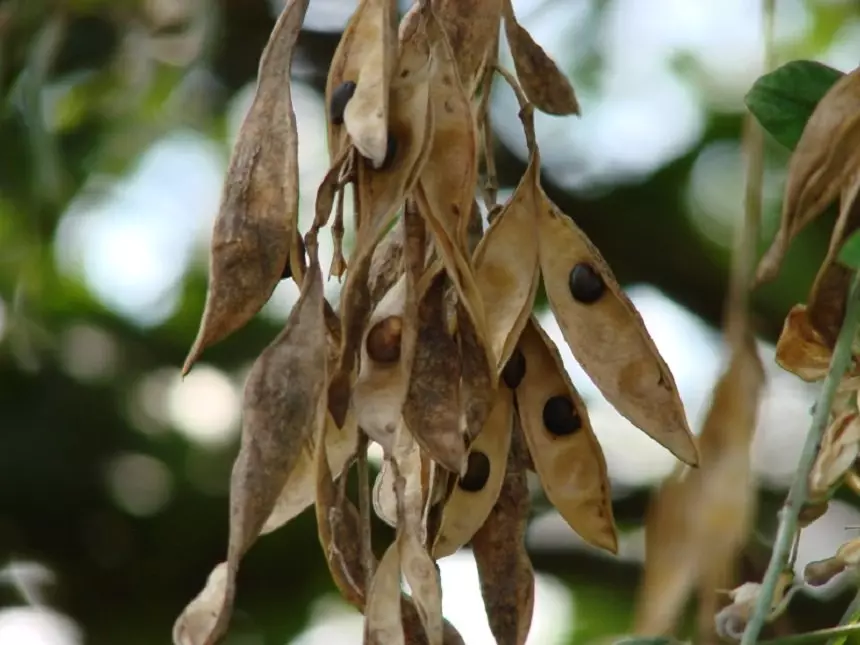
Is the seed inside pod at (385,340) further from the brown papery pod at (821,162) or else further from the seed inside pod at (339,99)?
the brown papery pod at (821,162)

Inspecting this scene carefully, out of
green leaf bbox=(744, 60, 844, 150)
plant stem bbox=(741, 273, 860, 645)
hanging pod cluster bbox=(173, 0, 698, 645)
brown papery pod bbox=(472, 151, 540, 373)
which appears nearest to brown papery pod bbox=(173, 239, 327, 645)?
hanging pod cluster bbox=(173, 0, 698, 645)

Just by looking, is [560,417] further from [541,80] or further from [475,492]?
[541,80]

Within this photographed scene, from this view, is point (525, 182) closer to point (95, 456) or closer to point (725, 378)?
point (725, 378)

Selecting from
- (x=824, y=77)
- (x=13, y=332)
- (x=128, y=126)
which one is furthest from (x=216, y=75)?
(x=824, y=77)

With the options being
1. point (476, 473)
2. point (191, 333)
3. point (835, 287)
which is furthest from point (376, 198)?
point (191, 333)

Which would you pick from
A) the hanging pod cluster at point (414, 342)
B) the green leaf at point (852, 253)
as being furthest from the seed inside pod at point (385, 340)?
the green leaf at point (852, 253)

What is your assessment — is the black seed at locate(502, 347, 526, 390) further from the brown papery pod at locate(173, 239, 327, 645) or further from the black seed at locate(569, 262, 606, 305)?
the brown papery pod at locate(173, 239, 327, 645)
